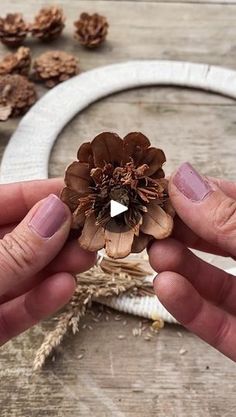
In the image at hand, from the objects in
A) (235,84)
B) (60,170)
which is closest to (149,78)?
(235,84)

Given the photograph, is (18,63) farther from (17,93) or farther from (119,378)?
(119,378)

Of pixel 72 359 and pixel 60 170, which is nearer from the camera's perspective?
pixel 72 359

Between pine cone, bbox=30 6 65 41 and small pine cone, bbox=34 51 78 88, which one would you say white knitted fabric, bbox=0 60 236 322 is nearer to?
small pine cone, bbox=34 51 78 88

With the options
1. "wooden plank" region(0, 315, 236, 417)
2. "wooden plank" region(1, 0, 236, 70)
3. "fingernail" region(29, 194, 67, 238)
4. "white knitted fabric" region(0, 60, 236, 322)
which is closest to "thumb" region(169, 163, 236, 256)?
"fingernail" region(29, 194, 67, 238)

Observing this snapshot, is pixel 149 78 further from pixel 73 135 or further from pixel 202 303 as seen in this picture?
pixel 202 303

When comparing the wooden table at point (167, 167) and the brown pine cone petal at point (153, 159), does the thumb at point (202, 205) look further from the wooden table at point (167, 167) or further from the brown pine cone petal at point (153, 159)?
the wooden table at point (167, 167)

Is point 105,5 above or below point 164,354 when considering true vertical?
above
